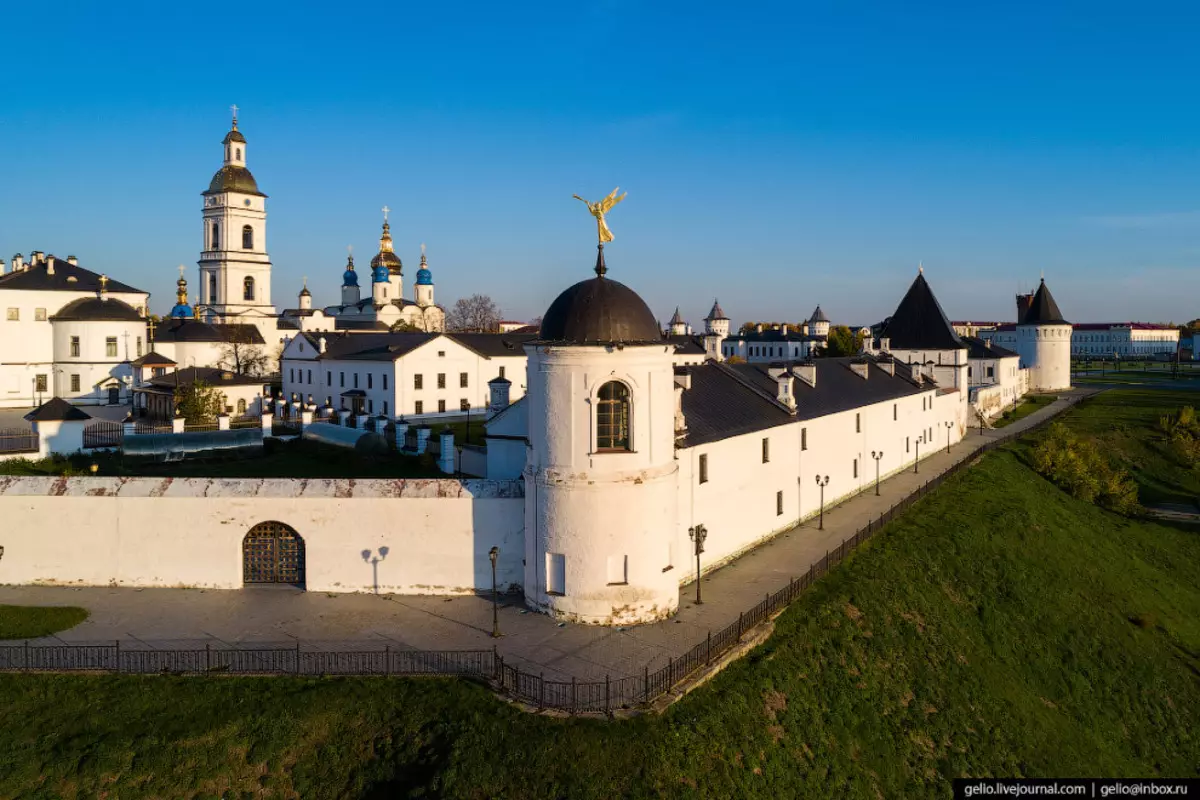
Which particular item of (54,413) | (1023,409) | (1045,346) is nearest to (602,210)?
(54,413)

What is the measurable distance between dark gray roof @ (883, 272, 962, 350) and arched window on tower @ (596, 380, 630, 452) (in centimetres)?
4315

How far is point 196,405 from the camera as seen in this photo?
35.5 m

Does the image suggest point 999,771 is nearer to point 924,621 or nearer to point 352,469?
point 924,621

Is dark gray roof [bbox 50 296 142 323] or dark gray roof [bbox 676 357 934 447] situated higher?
dark gray roof [bbox 50 296 142 323]

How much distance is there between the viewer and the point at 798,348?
97188 mm

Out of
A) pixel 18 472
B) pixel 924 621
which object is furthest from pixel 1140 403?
pixel 18 472

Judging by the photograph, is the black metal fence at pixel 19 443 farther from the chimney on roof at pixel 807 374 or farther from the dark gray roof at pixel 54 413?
the chimney on roof at pixel 807 374

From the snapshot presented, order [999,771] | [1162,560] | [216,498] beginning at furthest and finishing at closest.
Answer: [1162,560] < [216,498] < [999,771]

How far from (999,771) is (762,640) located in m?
5.09

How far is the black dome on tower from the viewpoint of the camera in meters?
16.6

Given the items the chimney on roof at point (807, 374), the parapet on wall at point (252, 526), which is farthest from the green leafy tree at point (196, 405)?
the chimney on roof at point (807, 374)

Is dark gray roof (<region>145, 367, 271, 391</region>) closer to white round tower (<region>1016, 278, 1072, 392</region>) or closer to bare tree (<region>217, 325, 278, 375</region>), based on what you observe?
bare tree (<region>217, 325, 278, 375</region>)

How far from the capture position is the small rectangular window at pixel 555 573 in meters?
16.9

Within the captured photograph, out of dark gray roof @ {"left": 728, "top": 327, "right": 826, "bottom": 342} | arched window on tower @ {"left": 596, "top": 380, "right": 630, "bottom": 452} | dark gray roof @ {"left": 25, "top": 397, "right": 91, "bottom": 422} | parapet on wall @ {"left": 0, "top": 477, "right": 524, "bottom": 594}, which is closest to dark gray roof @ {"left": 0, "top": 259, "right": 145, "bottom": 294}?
dark gray roof @ {"left": 25, "top": 397, "right": 91, "bottom": 422}
